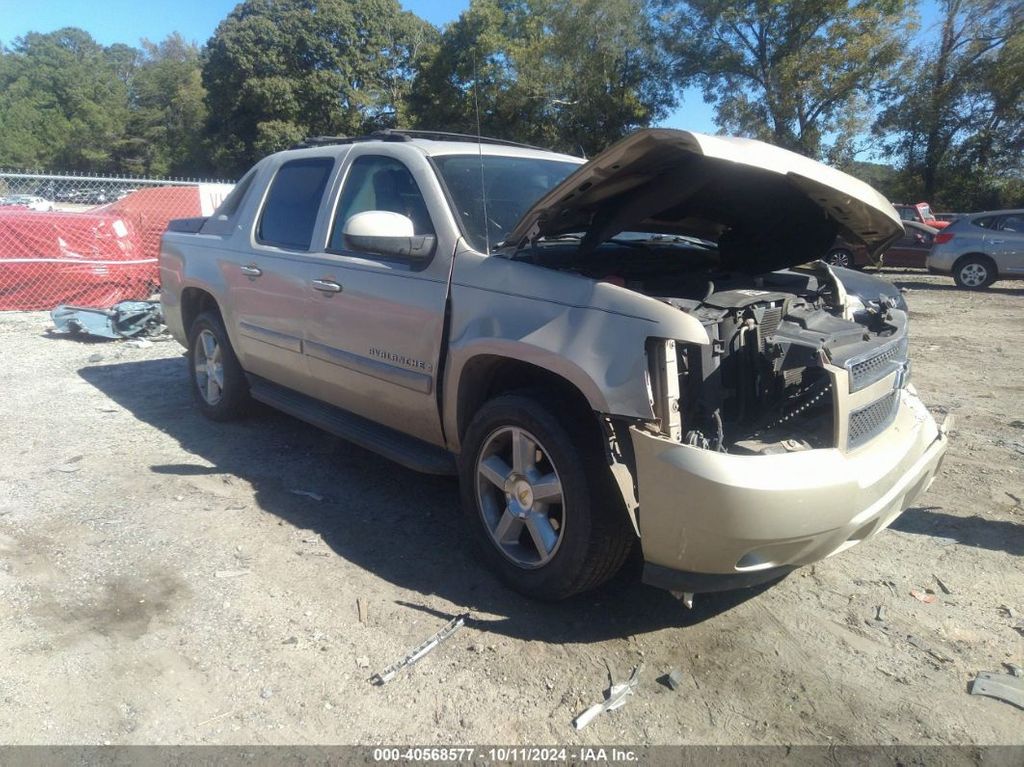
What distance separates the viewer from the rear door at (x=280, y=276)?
4.49m

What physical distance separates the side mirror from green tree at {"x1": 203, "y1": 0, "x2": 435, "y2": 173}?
122 ft

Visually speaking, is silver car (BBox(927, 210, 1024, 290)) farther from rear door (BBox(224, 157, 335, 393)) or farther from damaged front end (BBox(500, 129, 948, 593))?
rear door (BBox(224, 157, 335, 393))

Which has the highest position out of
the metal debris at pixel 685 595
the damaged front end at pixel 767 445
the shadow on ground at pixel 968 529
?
the damaged front end at pixel 767 445

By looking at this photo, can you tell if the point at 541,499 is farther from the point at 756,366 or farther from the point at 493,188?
the point at 493,188

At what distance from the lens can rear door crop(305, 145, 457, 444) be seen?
360 cm

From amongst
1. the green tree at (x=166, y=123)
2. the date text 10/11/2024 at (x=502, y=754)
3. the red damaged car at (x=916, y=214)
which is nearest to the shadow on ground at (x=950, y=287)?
the red damaged car at (x=916, y=214)

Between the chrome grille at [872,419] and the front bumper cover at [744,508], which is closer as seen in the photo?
the front bumper cover at [744,508]

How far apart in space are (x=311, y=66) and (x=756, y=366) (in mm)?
42603

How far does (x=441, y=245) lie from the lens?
3574 millimetres

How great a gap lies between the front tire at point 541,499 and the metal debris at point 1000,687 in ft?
4.32

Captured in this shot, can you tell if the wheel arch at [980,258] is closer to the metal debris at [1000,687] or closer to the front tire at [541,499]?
the metal debris at [1000,687]

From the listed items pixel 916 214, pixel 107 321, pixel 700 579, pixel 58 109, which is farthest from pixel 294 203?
pixel 58 109

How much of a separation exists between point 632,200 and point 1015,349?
735 cm

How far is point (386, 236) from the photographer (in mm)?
3475
